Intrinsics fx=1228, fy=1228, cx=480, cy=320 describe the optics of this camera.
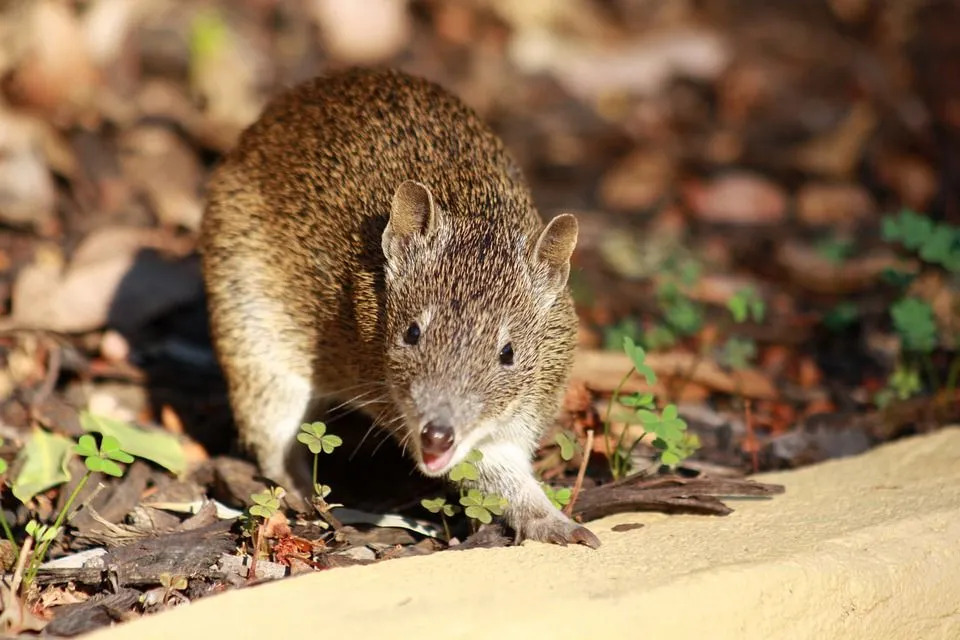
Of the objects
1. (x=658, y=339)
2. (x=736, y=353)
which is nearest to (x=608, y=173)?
(x=658, y=339)

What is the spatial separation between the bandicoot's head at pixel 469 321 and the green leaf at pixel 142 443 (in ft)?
3.36

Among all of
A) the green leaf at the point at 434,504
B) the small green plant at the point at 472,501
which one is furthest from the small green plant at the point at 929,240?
the green leaf at the point at 434,504

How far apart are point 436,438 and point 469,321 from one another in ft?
1.98

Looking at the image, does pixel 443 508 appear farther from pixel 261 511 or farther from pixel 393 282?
pixel 393 282

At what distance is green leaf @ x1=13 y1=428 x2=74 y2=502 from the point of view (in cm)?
469

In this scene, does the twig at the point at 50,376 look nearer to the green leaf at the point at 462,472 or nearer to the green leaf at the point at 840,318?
the green leaf at the point at 462,472

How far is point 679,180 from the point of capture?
388 inches

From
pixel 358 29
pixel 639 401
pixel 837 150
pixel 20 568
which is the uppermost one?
pixel 358 29

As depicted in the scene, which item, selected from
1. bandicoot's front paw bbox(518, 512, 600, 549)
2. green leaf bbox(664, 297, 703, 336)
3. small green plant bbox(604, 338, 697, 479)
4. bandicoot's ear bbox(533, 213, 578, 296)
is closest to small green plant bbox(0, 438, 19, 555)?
bandicoot's front paw bbox(518, 512, 600, 549)

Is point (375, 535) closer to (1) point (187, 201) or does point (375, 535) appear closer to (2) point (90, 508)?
(2) point (90, 508)

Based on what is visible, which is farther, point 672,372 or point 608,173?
point 608,173

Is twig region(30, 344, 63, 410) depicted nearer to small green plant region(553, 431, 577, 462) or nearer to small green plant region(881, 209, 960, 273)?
small green plant region(553, 431, 577, 462)

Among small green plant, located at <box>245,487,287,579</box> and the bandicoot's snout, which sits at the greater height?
the bandicoot's snout

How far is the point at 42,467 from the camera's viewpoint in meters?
4.77
